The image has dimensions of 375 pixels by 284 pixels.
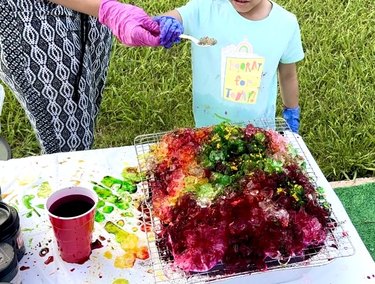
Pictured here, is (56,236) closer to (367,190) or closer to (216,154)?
(216,154)

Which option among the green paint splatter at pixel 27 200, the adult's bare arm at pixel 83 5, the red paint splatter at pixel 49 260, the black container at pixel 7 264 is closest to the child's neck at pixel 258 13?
the adult's bare arm at pixel 83 5

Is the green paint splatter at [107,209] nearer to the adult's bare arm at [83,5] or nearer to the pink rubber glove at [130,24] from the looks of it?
the pink rubber glove at [130,24]

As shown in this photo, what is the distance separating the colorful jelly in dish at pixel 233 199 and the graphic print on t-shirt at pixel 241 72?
40 centimetres

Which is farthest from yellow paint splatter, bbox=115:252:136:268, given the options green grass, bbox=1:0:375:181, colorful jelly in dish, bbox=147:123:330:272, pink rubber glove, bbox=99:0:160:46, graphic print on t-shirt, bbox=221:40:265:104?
green grass, bbox=1:0:375:181

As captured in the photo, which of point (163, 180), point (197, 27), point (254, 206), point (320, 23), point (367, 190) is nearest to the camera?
point (254, 206)

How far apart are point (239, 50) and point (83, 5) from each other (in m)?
0.51

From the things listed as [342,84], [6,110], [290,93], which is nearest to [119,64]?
[6,110]

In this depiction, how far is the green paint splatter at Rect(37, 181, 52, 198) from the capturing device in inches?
62.2

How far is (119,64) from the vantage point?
11.0ft

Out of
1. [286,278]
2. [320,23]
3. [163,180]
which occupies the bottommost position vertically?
[320,23]

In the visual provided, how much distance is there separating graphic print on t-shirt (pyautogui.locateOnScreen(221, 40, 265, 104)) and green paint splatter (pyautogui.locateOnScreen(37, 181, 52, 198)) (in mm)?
659

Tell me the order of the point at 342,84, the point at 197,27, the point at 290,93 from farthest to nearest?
1. the point at 342,84
2. the point at 290,93
3. the point at 197,27

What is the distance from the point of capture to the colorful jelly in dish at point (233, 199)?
1229 millimetres

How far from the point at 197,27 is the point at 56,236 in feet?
2.92
